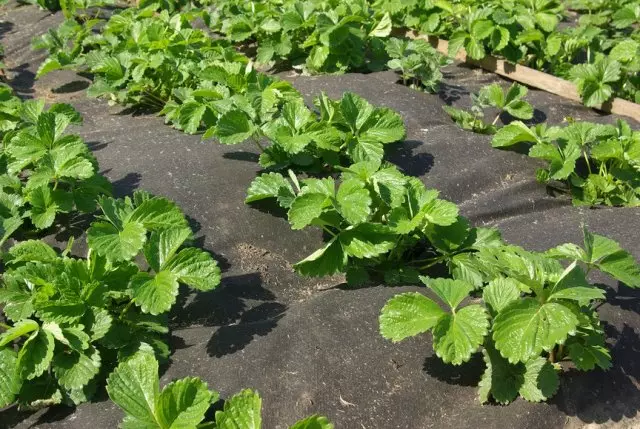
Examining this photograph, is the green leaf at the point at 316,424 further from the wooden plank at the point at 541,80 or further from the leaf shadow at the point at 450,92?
the wooden plank at the point at 541,80

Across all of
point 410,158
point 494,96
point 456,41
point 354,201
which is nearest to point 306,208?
point 354,201

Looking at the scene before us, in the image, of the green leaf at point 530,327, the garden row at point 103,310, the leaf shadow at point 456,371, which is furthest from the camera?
the leaf shadow at point 456,371

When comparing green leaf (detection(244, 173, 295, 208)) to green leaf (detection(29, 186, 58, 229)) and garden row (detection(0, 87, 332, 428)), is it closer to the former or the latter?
garden row (detection(0, 87, 332, 428))

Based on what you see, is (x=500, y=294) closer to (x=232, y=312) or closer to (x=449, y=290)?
(x=449, y=290)

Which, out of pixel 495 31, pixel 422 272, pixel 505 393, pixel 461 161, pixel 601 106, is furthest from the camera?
pixel 495 31

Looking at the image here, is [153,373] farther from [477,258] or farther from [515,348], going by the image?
[477,258]

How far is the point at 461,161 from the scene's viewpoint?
386cm

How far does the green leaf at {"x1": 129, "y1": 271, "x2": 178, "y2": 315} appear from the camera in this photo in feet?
7.44

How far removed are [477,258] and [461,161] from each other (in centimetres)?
125

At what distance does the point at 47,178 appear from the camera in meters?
2.86

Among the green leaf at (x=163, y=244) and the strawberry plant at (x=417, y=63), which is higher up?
the green leaf at (x=163, y=244)

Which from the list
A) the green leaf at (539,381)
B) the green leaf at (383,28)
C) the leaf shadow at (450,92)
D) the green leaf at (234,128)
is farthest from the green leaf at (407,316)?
the green leaf at (383,28)

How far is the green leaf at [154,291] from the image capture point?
89.3 inches

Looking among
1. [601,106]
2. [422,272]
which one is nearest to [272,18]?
[601,106]
